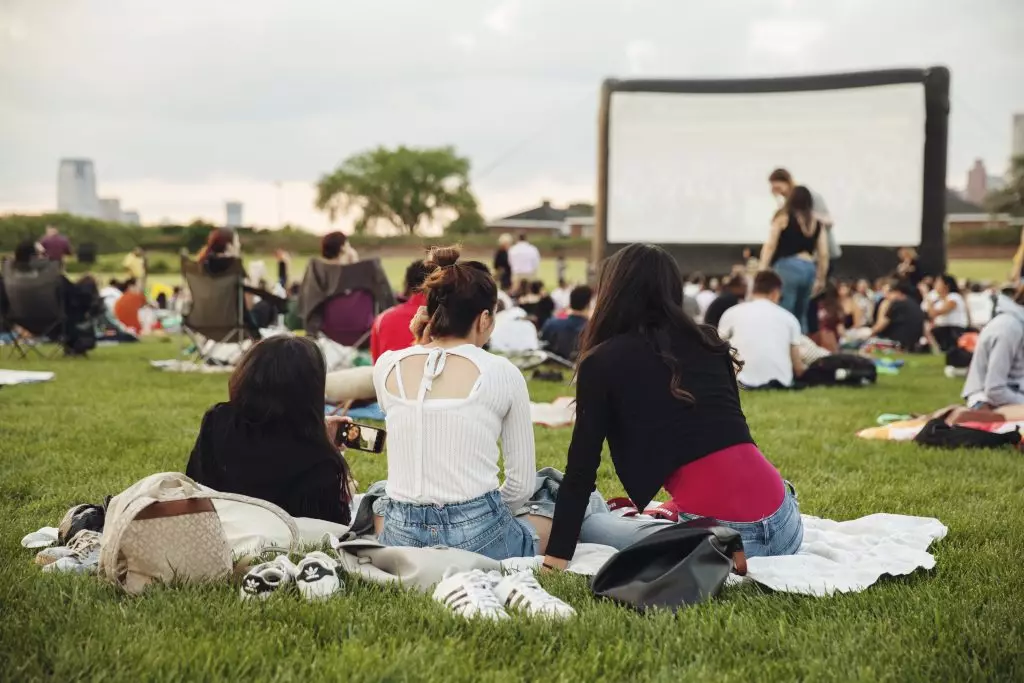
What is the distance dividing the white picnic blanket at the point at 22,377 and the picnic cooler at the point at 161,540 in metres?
5.96

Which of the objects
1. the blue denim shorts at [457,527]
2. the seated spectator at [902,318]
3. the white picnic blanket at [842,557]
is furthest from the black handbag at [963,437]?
the seated spectator at [902,318]

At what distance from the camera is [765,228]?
17.5 meters

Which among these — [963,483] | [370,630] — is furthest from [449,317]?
[963,483]

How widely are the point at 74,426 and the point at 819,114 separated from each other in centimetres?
1452

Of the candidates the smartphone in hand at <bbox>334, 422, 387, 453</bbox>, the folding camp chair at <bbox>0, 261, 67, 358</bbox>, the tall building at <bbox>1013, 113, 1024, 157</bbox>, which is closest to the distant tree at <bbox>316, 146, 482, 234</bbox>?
the tall building at <bbox>1013, 113, 1024, 157</bbox>

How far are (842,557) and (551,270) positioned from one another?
3129cm

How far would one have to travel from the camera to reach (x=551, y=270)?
112 ft

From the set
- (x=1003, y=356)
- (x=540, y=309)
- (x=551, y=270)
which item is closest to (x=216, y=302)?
(x=540, y=309)

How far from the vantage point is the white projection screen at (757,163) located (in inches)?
656

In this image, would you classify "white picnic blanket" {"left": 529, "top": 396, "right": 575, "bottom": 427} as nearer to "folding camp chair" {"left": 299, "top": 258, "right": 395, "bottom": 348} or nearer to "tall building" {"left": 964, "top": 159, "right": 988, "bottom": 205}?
"folding camp chair" {"left": 299, "top": 258, "right": 395, "bottom": 348}

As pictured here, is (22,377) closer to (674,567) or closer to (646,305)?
(646,305)

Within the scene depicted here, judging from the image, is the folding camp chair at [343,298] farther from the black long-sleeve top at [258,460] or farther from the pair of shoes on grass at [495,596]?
the pair of shoes on grass at [495,596]

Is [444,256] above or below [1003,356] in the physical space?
above

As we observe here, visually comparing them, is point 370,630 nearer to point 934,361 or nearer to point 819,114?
point 934,361
